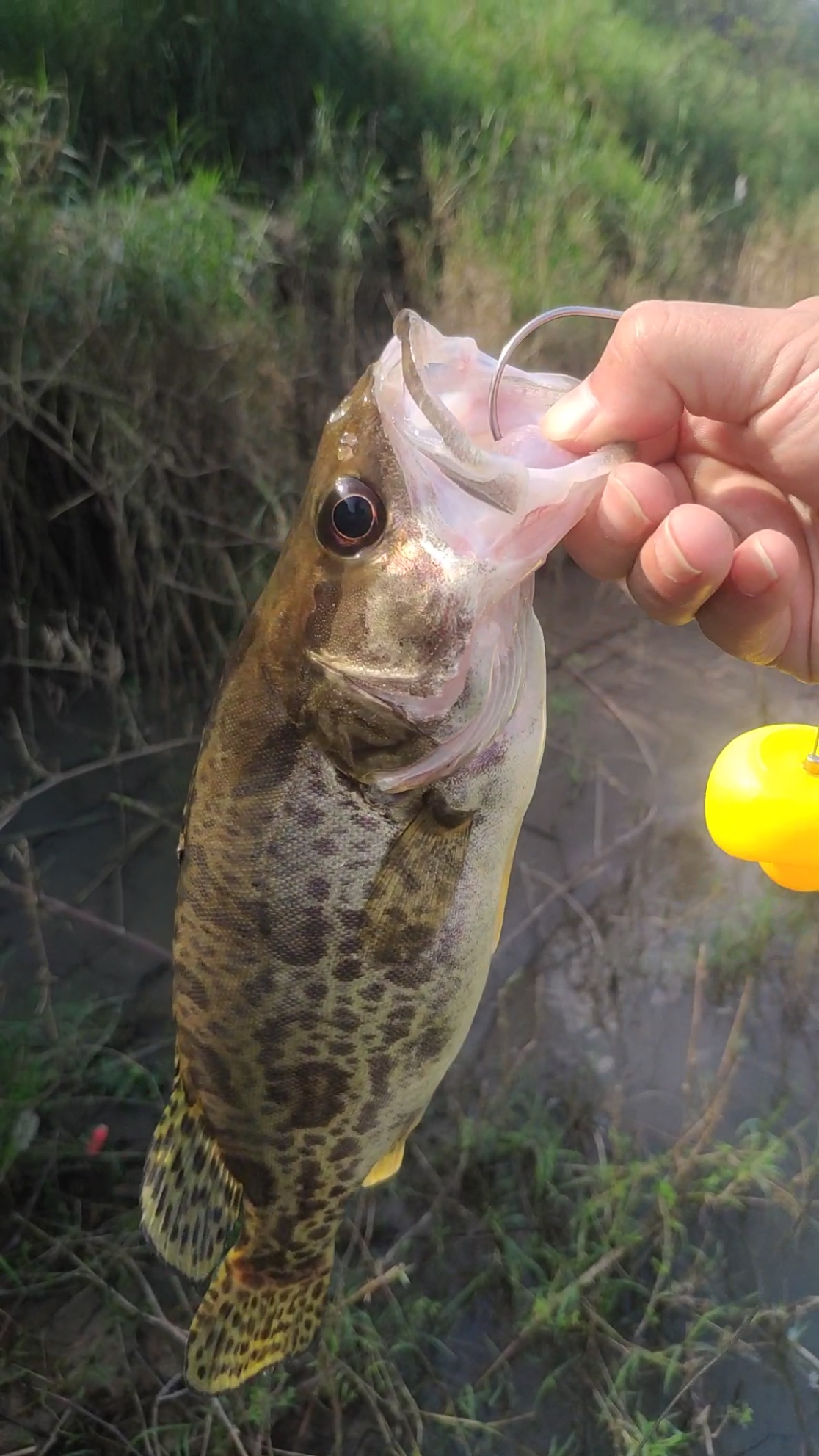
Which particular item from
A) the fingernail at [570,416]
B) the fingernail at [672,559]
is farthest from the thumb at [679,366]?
the fingernail at [672,559]

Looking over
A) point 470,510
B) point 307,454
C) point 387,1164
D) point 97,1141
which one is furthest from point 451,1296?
point 307,454

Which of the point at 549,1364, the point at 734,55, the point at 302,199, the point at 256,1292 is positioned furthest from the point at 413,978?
the point at 734,55

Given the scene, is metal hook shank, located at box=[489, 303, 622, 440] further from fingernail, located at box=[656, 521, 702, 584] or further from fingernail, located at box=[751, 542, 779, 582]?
fingernail, located at box=[751, 542, 779, 582]

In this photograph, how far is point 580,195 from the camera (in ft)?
13.8

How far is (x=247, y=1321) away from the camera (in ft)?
4.22

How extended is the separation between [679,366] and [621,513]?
191mm

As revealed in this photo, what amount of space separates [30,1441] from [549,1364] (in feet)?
4.50

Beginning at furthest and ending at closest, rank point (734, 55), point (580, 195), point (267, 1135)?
point (734, 55) < point (580, 195) < point (267, 1135)

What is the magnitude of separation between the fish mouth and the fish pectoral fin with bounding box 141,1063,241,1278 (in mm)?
836

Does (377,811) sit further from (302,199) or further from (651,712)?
(302,199)

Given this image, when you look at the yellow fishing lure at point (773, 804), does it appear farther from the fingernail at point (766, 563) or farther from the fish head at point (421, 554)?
the fish head at point (421, 554)

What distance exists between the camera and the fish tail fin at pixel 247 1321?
4.07 feet

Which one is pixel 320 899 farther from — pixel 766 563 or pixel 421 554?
pixel 766 563

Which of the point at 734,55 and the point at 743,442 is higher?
the point at 734,55
